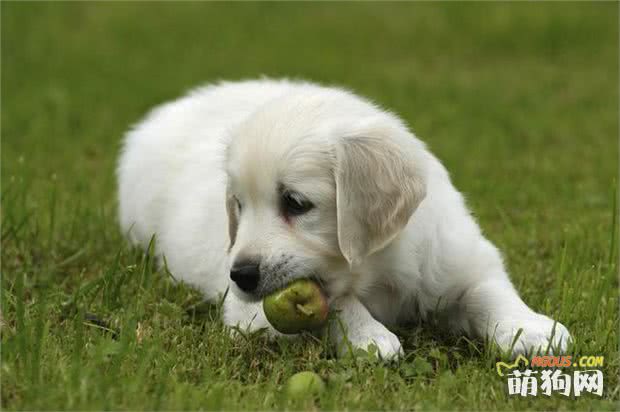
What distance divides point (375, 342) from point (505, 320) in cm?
56

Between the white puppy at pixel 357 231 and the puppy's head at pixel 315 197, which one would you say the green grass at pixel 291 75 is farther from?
the puppy's head at pixel 315 197

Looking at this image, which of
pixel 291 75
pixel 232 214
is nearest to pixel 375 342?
pixel 232 214

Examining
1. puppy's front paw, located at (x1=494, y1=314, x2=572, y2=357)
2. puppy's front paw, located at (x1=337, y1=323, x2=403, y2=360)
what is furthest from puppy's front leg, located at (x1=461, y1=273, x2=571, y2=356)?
puppy's front paw, located at (x1=337, y1=323, x2=403, y2=360)

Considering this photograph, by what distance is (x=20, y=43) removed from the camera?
11492 millimetres

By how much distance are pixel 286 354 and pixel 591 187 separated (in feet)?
12.1

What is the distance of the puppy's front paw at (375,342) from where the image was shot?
356cm

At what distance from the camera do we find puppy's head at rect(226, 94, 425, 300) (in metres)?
3.55

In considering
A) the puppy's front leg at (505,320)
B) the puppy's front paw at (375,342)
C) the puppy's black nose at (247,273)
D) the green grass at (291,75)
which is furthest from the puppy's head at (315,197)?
the puppy's front leg at (505,320)

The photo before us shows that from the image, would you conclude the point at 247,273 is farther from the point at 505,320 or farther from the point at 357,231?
the point at 505,320

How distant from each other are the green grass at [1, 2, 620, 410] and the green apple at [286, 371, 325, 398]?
5 centimetres

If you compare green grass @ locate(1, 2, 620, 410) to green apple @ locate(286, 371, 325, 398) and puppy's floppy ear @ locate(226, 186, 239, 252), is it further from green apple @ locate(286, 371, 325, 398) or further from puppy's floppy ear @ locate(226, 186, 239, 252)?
puppy's floppy ear @ locate(226, 186, 239, 252)

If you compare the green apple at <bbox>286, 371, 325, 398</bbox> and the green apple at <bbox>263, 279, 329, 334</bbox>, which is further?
the green apple at <bbox>263, 279, 329, 334</bbox>

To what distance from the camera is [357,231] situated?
11.8ft

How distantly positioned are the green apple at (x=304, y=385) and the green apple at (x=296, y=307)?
0.29 meters
